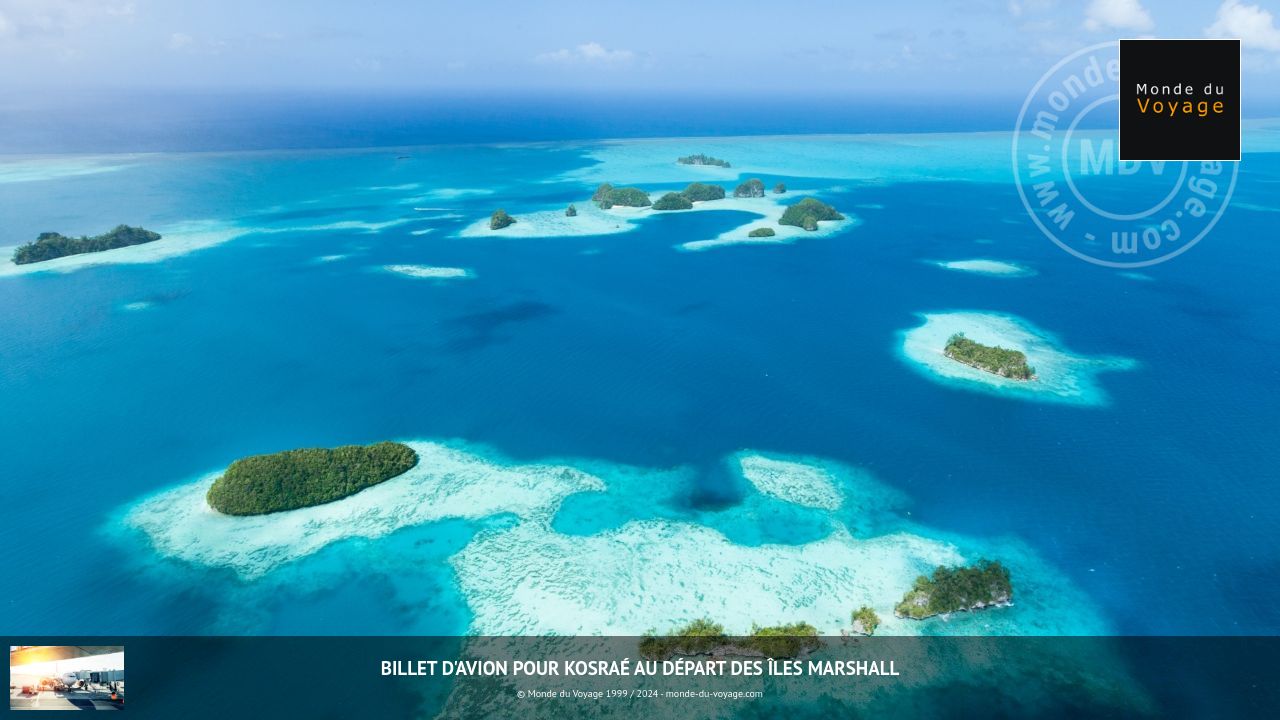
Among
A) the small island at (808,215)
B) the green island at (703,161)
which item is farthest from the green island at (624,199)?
the green island at (703,161)

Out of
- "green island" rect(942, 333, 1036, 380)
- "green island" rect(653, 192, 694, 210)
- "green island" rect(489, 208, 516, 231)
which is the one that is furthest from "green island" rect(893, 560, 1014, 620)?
"green island" rect(653, 192, 694, 210)

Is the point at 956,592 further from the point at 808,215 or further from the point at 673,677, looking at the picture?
the point at 808,215

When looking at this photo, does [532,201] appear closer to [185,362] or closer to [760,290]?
[760,290]

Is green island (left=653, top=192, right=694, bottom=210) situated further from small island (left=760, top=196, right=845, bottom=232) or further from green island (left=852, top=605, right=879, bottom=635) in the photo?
green island (left=852, top=605, right=879, bottom=635)

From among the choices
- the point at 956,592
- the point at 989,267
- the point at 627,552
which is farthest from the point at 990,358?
the point at 627,552

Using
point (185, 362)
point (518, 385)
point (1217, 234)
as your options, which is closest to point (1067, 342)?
point (518, 385)
